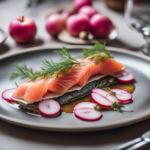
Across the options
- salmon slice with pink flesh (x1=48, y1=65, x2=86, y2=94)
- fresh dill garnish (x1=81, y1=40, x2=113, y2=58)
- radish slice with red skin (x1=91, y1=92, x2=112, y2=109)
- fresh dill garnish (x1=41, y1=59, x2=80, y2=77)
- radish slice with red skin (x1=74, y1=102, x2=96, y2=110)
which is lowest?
A: radish slice with red skin (x1=74, y1=102, x2=96, y2=110)

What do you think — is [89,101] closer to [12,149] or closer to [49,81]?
[49,81]

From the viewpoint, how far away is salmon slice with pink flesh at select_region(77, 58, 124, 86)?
1.35 meters

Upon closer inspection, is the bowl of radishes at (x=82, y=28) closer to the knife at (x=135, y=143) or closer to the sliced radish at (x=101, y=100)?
the sliced radish at (x=101, y=100)

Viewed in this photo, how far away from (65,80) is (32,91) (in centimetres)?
21

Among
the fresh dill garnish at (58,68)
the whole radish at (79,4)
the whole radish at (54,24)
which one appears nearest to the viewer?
the fresh dill garnish at (58,68)

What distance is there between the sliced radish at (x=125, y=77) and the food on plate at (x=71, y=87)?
0.04 metres

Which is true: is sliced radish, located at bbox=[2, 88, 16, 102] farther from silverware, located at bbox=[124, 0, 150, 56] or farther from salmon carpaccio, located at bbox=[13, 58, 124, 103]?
silverware, located at bbox=[124, 0, 150, 56]

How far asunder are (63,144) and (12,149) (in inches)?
8.9

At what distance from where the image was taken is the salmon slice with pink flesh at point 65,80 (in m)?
1.22

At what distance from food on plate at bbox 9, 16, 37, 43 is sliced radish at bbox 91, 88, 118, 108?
1064 millimetres

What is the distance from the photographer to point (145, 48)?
200cm

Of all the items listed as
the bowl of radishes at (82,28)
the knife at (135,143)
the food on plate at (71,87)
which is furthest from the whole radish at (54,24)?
the knife at (135,143)

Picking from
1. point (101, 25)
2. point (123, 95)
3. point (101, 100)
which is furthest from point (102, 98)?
point (101, 25)

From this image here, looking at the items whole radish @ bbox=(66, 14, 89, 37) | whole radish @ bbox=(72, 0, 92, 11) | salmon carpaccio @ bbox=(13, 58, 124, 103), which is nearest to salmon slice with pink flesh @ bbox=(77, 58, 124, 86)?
salmon carpaccio @ bbox=(13, 58, 124, 103)
